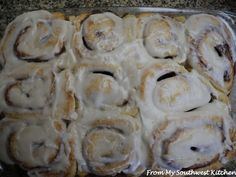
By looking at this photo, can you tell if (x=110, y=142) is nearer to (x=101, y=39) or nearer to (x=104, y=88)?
(x=104, y=88)

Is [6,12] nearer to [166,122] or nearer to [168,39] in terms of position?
[168,39]

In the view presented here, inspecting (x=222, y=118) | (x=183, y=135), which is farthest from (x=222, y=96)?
(x=183, y=135)

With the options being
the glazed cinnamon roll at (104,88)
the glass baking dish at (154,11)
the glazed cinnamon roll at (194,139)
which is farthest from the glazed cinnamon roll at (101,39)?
the glazed cinnamon roll at (194,139)

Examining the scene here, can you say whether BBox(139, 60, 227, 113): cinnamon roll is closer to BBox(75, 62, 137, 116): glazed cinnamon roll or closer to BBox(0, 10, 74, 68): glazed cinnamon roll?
BBox(75, 62, 137, 116): glazed cinnamon roll

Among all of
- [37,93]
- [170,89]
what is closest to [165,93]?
[170,89]

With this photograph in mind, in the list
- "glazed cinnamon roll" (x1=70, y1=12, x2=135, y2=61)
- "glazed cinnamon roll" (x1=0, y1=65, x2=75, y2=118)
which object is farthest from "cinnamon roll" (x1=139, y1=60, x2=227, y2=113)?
"glazed cinnamon roll" (x1=0, y1=65, x2=75, y2=118)
